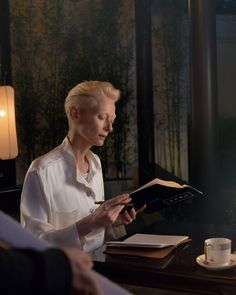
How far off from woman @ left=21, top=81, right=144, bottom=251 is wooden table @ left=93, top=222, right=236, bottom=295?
23 cm

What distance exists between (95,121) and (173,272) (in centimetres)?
78

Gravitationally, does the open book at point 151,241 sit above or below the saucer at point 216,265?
above

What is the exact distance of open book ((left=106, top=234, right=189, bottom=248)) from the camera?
1681 millimetres

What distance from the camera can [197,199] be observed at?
3.55m

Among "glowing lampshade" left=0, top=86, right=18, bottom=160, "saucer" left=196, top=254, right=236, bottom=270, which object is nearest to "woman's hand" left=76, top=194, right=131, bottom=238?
"saucer" left=196, top=254, right=236, bottom=270

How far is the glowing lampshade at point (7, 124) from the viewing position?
3822mm

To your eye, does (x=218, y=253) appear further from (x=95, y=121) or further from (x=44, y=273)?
(x=44, y=273)

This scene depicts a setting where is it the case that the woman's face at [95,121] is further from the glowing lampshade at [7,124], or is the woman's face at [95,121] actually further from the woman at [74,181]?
the glowing lampshade at [7,124]

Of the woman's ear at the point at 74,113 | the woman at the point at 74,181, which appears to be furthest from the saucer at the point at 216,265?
the woman's ear at the point at 74,113

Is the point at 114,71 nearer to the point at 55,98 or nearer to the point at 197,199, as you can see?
the point at 55,98

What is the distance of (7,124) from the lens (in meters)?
3.85

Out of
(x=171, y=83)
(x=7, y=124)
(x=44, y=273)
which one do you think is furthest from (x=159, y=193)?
(x=171, y=83)

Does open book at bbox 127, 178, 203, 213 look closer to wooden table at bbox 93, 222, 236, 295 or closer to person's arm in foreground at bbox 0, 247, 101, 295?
wooden table at bbox 93, 222, 236, 295

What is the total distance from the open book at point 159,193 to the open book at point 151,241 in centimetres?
12
